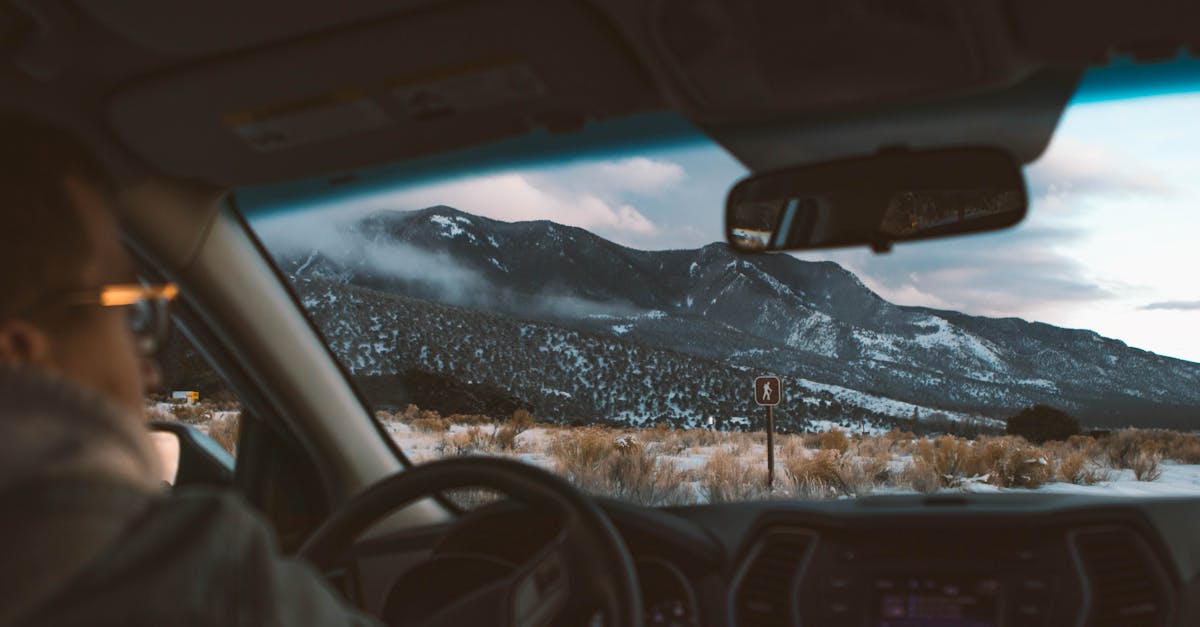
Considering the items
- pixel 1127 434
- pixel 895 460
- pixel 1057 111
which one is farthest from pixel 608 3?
pixel 1127 434

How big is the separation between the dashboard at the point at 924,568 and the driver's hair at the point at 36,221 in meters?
2.54

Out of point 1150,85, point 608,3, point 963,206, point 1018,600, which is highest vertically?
point 1150,85

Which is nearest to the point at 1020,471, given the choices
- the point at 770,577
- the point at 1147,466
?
the point at 1147,466

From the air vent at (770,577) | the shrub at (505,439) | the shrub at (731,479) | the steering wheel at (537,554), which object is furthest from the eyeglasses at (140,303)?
the shrub at (505,439)

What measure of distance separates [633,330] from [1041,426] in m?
24.2

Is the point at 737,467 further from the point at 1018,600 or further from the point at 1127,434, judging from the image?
the point at 1018,600

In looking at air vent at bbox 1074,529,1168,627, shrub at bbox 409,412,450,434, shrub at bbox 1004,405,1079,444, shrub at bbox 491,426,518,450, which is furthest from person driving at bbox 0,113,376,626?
shrub at bbox 491,426,518,450

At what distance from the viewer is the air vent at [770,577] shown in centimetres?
354

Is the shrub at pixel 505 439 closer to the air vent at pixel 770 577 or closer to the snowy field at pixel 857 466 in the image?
the snowy field at pixel 857 466

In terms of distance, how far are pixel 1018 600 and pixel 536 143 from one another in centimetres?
250

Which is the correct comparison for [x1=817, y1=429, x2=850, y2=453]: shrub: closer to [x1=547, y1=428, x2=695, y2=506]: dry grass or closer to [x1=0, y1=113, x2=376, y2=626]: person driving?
[x1=547, y1=428, x2=695, y2=506]: dry grass

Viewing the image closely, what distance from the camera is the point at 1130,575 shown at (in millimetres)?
3473

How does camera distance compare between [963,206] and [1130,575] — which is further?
[1130,575]

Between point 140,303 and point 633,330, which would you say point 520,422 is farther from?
point 633,330
